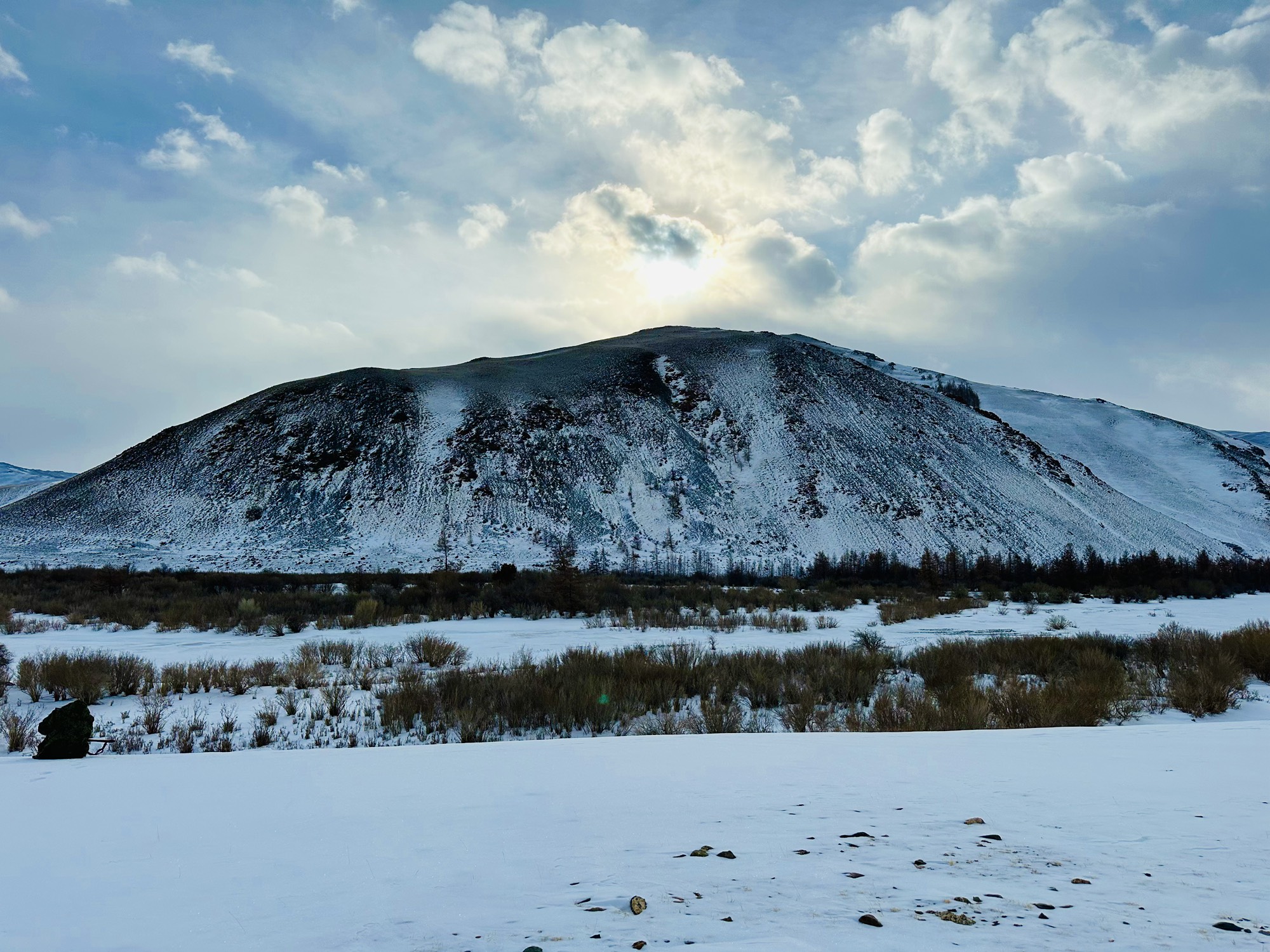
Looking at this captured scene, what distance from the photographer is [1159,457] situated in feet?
258

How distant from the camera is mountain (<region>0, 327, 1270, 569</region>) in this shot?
44.2 m

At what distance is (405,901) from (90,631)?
18238mm

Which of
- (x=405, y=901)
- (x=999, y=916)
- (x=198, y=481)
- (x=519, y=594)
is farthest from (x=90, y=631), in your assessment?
(x=198, y=481)

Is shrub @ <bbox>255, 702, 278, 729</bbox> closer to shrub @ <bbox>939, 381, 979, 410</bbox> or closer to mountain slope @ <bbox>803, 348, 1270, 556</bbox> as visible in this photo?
mountain slope @ <bbox>803, 348, 1270, 556</bbox>

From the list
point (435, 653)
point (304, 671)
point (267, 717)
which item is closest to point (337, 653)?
point (435, 653)

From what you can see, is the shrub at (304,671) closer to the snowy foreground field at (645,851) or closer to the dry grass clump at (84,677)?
the dry grass clump at (84,677)

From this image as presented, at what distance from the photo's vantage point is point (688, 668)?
383 inches

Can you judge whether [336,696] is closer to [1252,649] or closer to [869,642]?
[869,642]

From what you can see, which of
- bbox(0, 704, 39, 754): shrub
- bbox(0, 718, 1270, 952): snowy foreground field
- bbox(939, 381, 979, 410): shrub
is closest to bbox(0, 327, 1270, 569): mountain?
bbox(939, 381, 979, 410): shrub

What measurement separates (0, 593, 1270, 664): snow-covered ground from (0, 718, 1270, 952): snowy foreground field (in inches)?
321

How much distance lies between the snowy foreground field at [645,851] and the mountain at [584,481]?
125ft

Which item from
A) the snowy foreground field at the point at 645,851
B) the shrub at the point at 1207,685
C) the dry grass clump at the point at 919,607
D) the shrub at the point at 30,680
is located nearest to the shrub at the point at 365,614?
the shrub at the point at 30,680

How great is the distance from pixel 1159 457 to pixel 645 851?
96682 millimetres

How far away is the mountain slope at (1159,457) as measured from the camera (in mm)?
63375
